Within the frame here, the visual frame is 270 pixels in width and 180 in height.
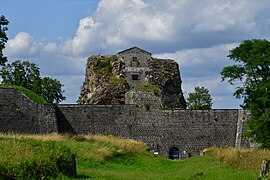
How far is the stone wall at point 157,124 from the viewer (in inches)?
2157

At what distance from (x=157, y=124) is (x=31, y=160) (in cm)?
3768

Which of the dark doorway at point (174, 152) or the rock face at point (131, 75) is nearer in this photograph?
the dark doorway at point (174, 152)

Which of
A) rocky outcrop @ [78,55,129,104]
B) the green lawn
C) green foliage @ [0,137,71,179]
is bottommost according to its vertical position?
the green lawn

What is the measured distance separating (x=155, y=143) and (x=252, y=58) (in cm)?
1601

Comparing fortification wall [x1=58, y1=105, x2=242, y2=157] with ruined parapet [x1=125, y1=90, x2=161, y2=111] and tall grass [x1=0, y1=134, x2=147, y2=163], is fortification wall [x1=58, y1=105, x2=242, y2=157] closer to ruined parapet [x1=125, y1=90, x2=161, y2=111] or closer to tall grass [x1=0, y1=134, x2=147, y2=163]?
ruined parapet [x1=125, y1=90, x2=161, y2=111]

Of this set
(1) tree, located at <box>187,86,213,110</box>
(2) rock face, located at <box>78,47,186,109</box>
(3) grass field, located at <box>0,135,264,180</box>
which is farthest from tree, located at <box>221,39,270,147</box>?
(1) tree, located at <box>187,86,213,110</box>

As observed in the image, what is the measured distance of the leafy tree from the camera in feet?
269

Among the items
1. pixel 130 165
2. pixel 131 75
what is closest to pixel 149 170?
pixel 130 165

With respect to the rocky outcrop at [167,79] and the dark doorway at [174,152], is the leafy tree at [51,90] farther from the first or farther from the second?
the dark doorway at [174,152]

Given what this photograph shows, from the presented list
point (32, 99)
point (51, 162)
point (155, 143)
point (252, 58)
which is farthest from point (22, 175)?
point (155, 143)

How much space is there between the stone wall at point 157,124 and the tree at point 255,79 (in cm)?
1109

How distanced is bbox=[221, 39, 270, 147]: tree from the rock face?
21.2 m

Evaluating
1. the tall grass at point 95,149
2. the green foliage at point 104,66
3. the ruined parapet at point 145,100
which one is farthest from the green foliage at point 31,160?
the green foliage at point 104,66

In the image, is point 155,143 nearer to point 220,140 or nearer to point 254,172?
point 220,140
